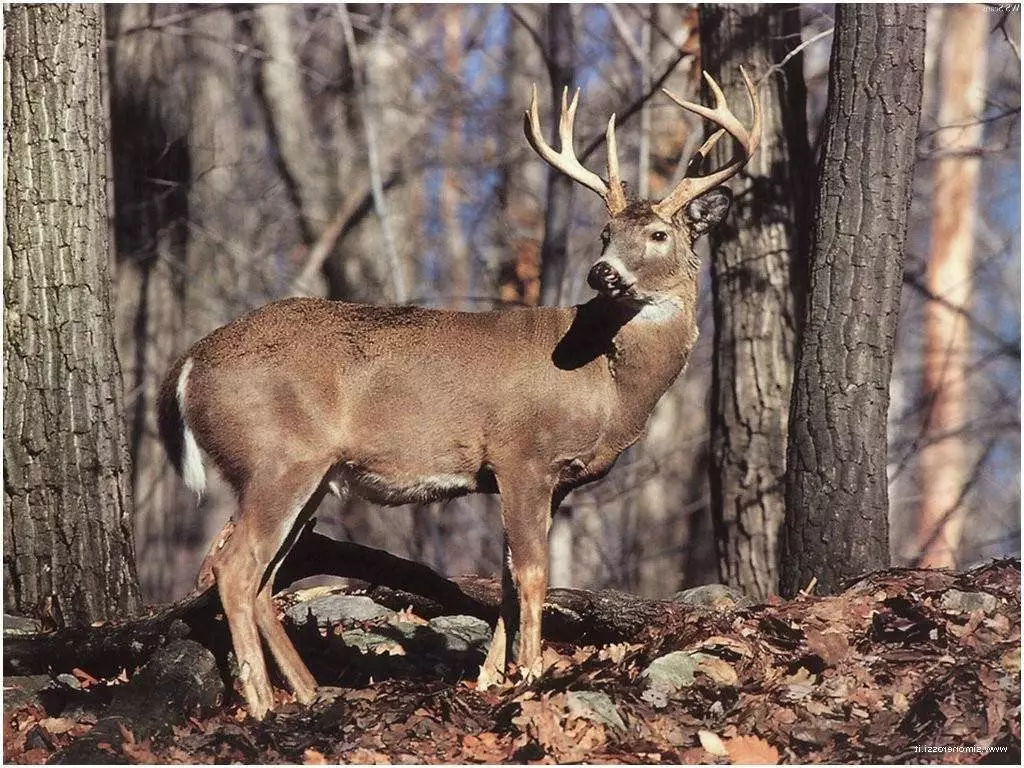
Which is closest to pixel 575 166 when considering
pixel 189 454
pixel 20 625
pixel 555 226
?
pixel 189 454

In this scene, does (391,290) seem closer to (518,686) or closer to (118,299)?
(118,299)

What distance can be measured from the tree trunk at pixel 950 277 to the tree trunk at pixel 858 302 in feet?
30.3

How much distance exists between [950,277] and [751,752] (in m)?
13.3

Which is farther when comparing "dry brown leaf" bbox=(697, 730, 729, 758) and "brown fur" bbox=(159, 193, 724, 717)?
"brown fur" bbox=(159, 193, 724, 717)

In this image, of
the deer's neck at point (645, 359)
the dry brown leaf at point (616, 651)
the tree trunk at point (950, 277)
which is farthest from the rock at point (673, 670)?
the tree trunk at point (950, 277)

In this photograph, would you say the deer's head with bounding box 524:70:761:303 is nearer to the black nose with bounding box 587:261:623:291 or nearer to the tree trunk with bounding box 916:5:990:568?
the black nose with bounding box 587:261:623:291

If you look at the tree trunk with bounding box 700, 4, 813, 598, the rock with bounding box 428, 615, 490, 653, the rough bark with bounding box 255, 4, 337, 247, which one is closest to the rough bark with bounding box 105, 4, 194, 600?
the rough bark with bounding box 255, 4, 337, 247

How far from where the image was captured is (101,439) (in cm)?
711

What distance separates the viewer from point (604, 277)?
6.14 metres

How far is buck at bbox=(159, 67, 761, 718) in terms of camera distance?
603 centimetres

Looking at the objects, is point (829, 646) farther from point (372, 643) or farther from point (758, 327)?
point (758, 327)

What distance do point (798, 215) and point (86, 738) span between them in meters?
5.25

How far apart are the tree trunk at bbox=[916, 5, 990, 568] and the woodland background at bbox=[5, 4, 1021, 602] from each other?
4cm

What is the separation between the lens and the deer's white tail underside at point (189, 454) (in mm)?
6113
